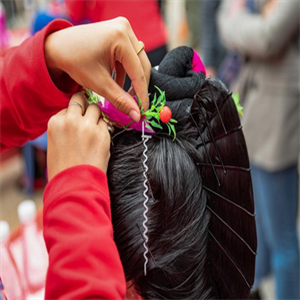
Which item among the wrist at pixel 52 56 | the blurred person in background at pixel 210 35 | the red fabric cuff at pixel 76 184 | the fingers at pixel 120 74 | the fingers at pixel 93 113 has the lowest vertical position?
the blurred person in background at pixel 210 35

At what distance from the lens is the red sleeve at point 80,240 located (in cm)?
45

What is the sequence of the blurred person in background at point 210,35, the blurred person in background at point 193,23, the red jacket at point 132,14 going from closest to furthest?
1. the red jacket at point 132,14
2. the blurred person in background at point 210,35
3. the blurred person in background at point 193,23

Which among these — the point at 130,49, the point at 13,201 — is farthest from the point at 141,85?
the point at 13,201

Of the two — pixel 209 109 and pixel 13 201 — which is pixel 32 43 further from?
pixel 13 201

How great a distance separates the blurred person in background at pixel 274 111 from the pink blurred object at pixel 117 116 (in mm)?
629

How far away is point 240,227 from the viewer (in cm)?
60

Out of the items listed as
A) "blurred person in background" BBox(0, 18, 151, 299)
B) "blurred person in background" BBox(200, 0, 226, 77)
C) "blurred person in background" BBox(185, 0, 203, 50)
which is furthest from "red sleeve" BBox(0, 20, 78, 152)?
"blurred person in background" BBox(185, 0, 203, 50)

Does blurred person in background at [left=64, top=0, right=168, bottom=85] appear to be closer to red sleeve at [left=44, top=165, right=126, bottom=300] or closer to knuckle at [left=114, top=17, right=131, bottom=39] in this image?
knuckle at [left=114, top=17, right=131, bottom=39]

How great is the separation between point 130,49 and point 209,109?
14 cm

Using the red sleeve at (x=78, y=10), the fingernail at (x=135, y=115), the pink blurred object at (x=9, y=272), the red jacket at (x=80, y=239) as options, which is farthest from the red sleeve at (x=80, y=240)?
the red sleeve at (x=78, y=10)

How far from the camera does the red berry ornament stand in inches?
22.6

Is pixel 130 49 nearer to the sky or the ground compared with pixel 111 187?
nearer to the sky

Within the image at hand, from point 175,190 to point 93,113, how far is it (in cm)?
17

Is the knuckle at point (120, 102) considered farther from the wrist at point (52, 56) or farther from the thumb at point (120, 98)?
the wrist at point (52, 56)
